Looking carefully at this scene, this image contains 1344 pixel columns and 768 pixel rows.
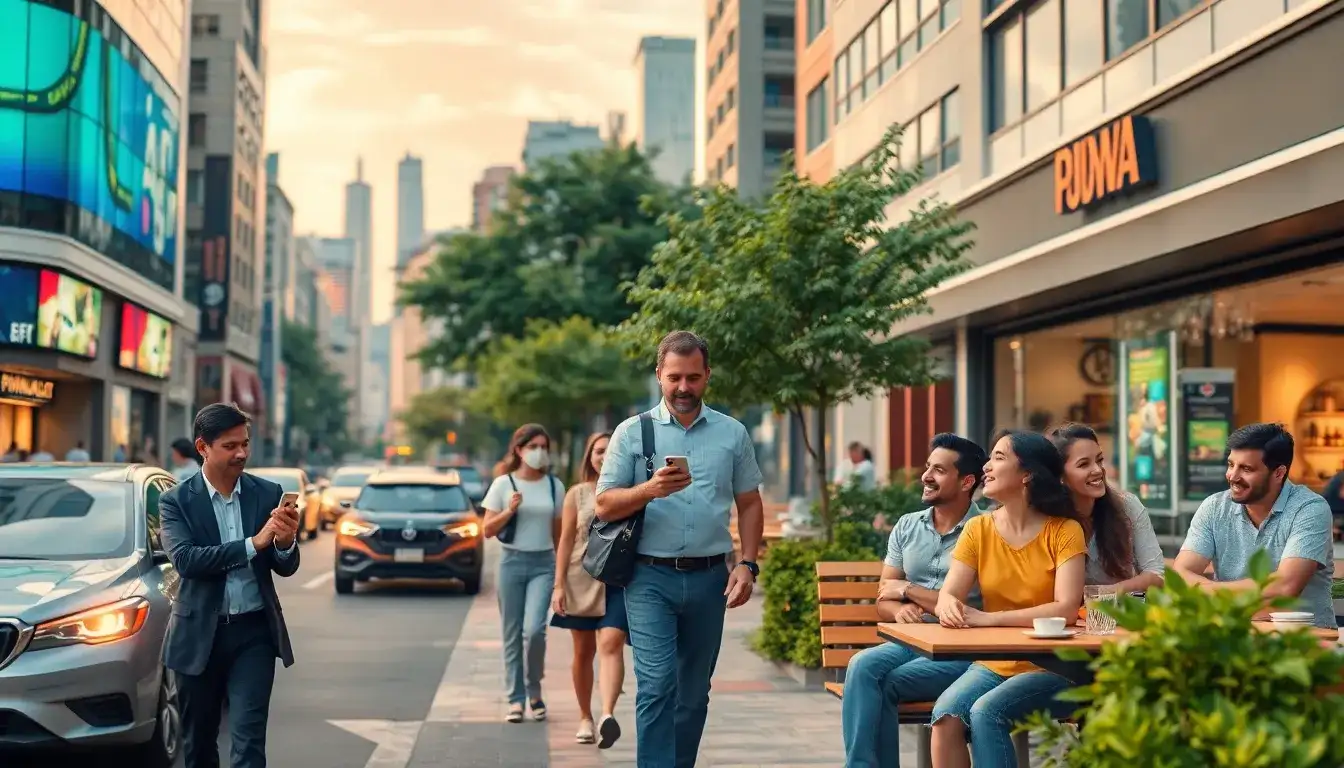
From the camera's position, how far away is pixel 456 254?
46.3 m

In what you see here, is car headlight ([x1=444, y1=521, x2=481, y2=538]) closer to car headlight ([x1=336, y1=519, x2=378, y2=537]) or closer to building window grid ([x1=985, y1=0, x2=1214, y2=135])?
car headlight ([x1=336, y1=519, x2=378, y2=537])

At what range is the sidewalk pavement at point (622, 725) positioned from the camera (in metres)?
8.43

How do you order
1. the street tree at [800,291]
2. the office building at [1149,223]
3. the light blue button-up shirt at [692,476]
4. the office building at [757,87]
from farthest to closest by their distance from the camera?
the office building at [757,87] < the office building at [1149,223] < the street tree at [800,291] < the light blue button-up shirt at [692,476]

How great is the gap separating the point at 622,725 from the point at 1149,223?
31.9 feet

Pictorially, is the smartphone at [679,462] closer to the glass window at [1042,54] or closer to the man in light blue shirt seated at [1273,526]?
the man in light blue shirt seated at [1273,526]

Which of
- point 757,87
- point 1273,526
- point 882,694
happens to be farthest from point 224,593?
point 757,87

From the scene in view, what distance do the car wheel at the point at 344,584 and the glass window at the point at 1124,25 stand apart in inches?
448

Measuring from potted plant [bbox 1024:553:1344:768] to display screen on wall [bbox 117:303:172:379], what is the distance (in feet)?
141

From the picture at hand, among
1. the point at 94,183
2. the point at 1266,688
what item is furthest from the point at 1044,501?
the point at 94,183

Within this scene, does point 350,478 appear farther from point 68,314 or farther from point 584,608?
point 584,608

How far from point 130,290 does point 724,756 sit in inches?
1501

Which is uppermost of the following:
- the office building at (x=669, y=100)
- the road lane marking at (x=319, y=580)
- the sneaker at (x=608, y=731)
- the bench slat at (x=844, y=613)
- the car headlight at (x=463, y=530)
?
the office building at (x=669, y=100)

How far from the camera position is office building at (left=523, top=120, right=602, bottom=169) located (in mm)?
150000

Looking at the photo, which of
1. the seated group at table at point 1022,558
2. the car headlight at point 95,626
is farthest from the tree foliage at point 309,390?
the seated group at table at point 1022,558
